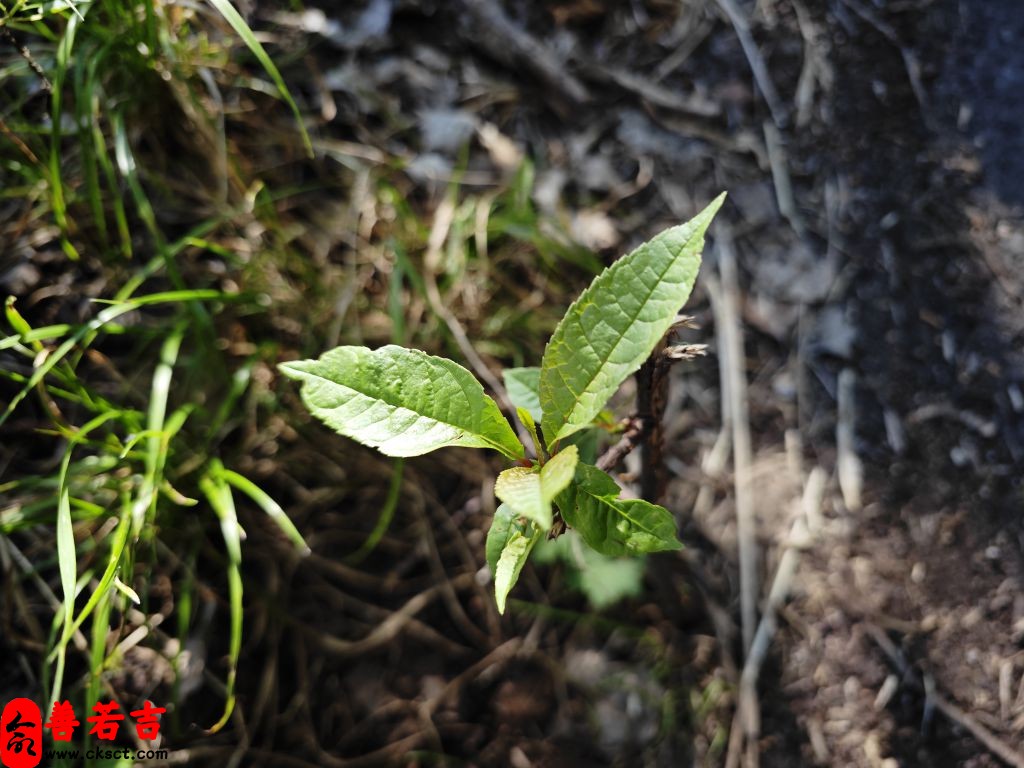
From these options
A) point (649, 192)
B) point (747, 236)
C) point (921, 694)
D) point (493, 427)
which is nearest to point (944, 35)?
point (747, 236)

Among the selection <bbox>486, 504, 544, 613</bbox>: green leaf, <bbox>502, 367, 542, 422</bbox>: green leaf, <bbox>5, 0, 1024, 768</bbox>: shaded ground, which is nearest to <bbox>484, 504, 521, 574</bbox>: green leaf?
<bbox>486, 504, 544, 613</bbox>: green leaf

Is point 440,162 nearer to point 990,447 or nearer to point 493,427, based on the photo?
point 493,427

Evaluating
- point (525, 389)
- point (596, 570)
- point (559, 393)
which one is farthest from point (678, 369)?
point (559, 393)

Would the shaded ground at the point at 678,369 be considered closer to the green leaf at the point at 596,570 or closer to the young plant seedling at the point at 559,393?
the green leaf at the point at 596,570

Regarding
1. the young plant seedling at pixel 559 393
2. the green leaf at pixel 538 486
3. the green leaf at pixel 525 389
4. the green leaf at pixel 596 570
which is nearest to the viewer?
the green leaf at pixel 538 486

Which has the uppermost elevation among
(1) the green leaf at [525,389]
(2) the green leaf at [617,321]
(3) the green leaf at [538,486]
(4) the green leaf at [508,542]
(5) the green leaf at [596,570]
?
(2) the green leaf at [617,321]

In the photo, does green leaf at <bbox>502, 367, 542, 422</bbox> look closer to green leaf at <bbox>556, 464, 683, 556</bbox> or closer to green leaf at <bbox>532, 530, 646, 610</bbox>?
green leaf at <bbox>556, 464, 683, 556</bbox>

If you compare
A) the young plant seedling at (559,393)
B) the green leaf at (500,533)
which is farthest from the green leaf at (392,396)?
the green leaf at (500,533)
